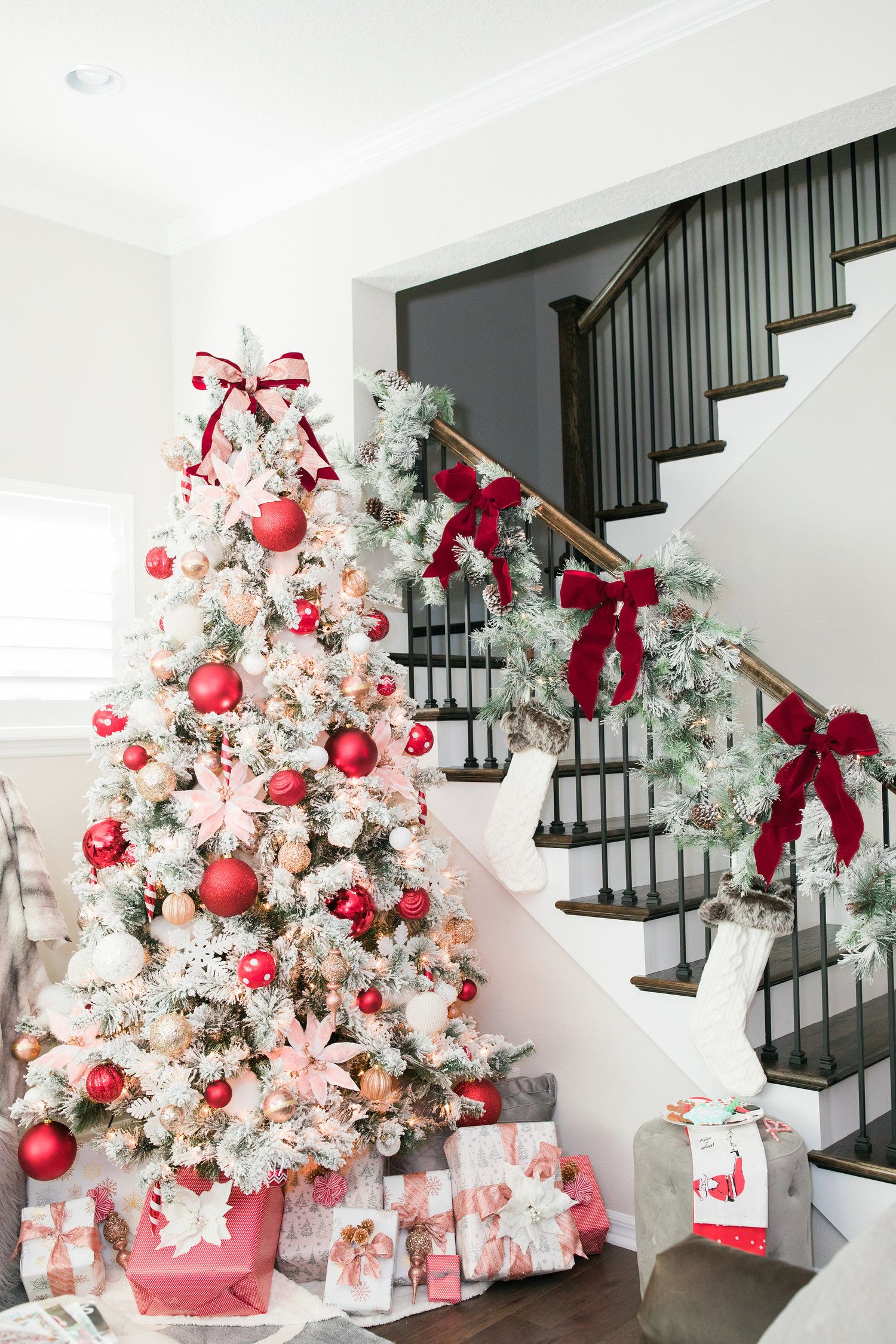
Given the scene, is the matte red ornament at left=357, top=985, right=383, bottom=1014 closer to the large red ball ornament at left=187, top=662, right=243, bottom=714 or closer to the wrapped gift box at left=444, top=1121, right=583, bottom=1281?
the wrapped gift box at left=444, top=1121, right=583, bottom=1281

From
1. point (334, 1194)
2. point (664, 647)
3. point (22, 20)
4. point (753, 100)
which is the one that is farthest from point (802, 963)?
point (22, 20)

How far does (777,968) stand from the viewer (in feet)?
9.94

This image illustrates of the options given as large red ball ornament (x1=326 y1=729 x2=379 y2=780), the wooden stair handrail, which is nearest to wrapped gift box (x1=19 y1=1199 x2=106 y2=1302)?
large red ball ornament (x1=326 y1=729 x2=379 y2=780)

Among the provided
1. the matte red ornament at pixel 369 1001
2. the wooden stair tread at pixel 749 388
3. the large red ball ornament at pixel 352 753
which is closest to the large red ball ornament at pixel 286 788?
the large red ball ornament at pixel 352 753

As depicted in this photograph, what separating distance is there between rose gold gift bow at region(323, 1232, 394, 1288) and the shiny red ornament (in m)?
1.46

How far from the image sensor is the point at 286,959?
8.24ft

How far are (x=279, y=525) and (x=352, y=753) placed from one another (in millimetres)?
572

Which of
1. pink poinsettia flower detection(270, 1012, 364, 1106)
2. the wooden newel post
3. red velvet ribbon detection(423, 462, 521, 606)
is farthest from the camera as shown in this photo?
the wooden newel post

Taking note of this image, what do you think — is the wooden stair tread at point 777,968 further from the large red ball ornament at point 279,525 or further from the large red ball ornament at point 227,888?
the large red ball ornament at point 279,525

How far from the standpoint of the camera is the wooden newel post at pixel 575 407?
4867 mm

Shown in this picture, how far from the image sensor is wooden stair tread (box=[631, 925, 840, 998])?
2.78m

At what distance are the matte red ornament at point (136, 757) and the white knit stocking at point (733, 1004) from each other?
4.72 ft

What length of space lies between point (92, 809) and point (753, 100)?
2.36 m

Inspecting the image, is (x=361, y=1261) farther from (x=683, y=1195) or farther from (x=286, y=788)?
(x=286, y=788)
